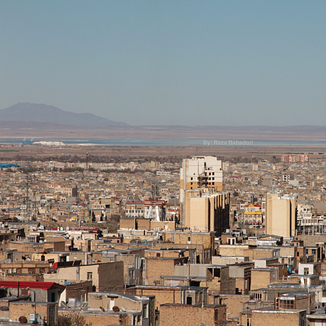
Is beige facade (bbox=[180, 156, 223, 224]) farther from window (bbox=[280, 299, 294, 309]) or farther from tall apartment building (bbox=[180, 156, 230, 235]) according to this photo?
window (bbox=[280, 299, 294, 309])

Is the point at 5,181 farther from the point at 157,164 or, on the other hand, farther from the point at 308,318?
the point at 308,318

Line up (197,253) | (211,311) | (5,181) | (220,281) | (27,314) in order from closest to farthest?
1. (27,314)
2. (211,311)
3. (220,281)
4. (197,253)
5. (5,181)

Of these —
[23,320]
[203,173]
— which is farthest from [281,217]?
[23,320]

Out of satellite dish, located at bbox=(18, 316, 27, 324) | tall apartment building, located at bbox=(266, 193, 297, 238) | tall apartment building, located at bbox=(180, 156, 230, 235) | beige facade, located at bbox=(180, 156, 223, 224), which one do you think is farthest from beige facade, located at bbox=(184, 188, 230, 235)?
satellite dish, located at bbox=(18, 316, 27, 324)

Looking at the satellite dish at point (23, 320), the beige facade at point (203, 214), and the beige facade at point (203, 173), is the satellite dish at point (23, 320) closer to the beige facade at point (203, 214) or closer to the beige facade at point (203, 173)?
the beige facade at point (203, 214)

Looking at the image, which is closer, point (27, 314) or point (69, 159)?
point (27, 314)

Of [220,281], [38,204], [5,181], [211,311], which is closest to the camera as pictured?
[211,311]

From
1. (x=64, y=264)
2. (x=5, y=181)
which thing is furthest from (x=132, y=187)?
(x=64, y=264)

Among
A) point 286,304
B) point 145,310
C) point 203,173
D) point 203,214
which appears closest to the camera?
point 286,304

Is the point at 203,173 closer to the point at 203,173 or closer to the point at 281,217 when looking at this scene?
the point at 203,173
